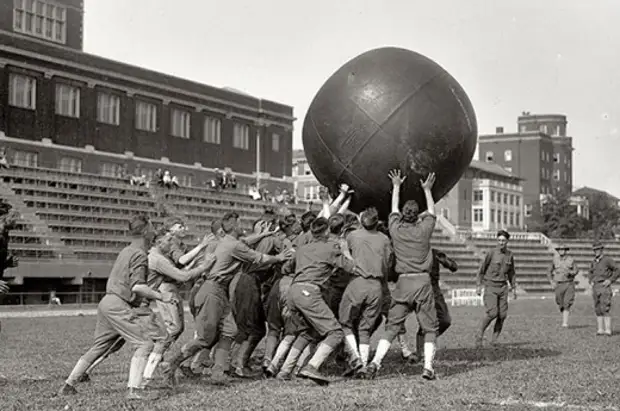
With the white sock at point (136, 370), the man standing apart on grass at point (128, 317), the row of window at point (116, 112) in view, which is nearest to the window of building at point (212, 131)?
the row of window at point (116, 112)

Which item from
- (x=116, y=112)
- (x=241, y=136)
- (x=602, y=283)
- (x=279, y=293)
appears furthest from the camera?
(x=241, y=136)

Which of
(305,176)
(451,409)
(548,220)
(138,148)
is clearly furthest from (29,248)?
(548,220)

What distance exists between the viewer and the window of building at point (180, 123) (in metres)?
53.1

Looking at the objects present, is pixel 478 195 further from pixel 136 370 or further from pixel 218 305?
pixel 136 370

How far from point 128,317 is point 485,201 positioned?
3934 inches

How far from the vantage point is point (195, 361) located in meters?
12.1

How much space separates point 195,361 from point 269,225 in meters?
2.00

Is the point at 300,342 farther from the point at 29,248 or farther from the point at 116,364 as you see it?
the point at 29,248

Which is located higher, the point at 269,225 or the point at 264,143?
the point at 264,143

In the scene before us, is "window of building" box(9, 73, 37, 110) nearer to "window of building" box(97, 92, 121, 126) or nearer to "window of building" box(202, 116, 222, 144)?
"window of building" box(97, 92, 121, 126)

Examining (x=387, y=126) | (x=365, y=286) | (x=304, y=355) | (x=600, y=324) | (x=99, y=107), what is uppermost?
(x=99, y=107)

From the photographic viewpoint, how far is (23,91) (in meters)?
43.9

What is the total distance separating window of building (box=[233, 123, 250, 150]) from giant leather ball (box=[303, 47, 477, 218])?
4631cm

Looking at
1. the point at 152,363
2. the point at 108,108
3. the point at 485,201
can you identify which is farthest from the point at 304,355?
the point at 485,201
